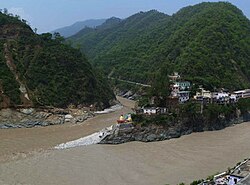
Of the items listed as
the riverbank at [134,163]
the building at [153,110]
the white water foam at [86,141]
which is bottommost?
the riverbank at [134,163]

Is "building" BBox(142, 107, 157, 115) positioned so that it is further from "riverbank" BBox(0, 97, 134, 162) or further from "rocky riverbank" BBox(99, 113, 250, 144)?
"riverbank" BBox(0, 97, 134, 162)

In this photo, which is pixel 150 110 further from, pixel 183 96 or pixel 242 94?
pixel 242 94

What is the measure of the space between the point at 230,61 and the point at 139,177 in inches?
1211

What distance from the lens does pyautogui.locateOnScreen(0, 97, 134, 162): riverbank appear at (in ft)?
85.0

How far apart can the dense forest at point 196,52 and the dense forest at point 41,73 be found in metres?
7.08

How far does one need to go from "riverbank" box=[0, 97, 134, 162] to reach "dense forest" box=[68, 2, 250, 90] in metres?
6.94

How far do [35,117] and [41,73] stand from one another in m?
6.73

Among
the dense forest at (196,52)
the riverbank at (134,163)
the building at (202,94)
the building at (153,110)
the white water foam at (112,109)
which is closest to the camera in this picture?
the riverbank at (134,163)

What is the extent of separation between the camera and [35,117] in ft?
113

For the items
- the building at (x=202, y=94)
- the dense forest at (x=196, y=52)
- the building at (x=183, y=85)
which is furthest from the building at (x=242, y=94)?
the building at (x=183, y=85)

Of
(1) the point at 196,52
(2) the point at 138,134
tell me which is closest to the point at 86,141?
(2) the point at 138,134

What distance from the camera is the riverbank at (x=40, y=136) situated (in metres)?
25.9

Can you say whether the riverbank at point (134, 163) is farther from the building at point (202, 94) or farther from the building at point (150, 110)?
the building at point (202, 94)

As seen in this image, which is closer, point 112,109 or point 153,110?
point 153,110
